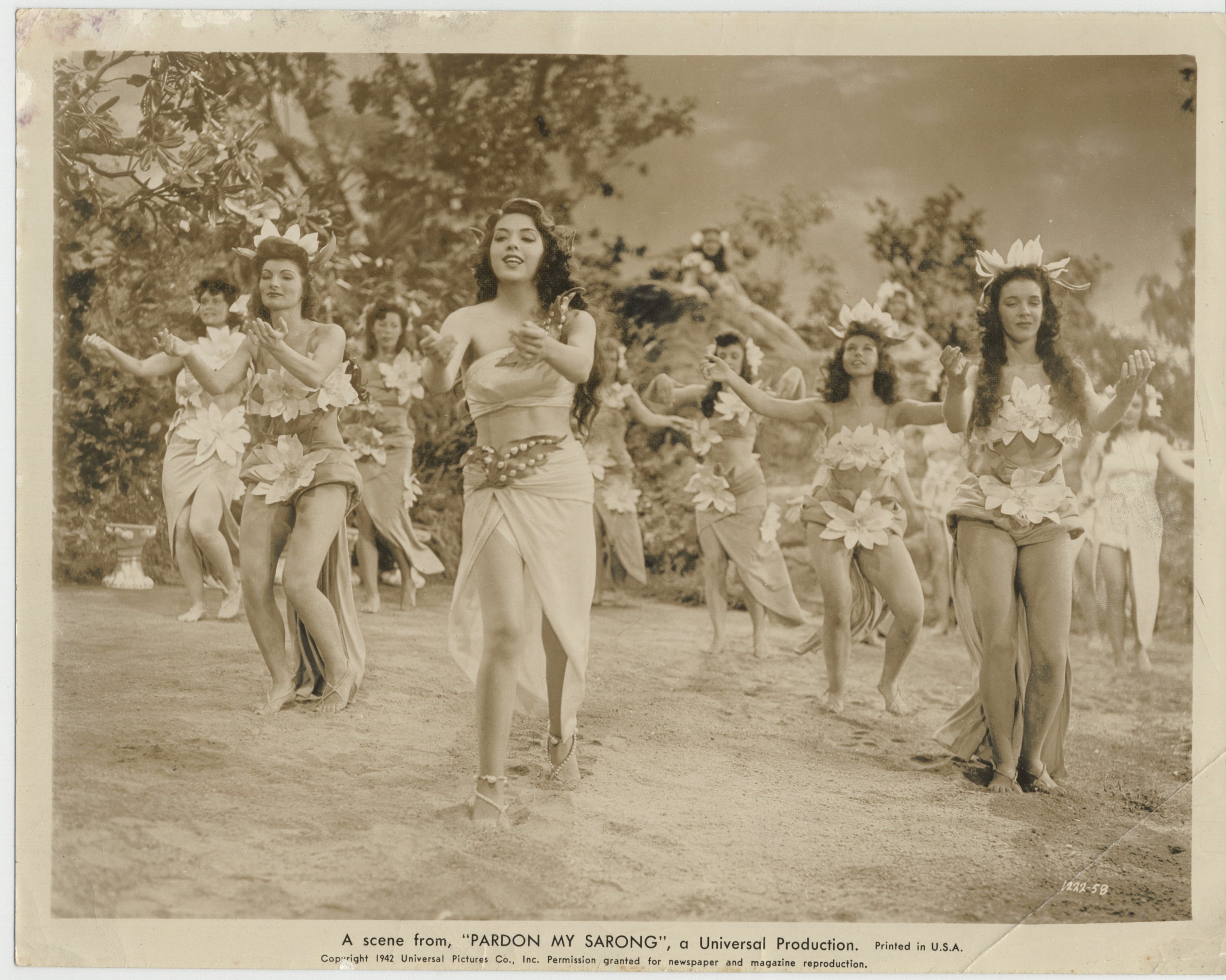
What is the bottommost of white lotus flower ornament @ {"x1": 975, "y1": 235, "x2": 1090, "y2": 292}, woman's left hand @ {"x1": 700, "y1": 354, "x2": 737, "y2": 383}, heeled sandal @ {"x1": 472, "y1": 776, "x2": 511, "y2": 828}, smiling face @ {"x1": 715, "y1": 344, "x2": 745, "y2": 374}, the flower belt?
heeled sandal @ {"x1": 472, "y1": 776, "x2": 511, "y2": 828}

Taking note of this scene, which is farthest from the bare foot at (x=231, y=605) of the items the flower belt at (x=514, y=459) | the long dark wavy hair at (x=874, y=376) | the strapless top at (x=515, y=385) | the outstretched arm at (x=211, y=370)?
the long dark wavy hair at (x=874, y=376)

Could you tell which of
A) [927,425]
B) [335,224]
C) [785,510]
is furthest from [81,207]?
[927,425]

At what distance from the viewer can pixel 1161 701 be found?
5.05 meters

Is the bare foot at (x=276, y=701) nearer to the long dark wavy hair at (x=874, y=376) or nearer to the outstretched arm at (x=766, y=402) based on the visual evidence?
the outstretched arm at (x=766, y=402)

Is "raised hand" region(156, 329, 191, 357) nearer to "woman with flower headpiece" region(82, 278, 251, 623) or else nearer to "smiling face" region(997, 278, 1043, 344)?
"woman with flower headpiece" region(82, 278, 251, 623)

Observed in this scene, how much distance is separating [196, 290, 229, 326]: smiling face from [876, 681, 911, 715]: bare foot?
326cm

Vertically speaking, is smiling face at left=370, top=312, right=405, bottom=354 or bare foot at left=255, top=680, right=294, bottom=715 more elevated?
smiling face at left=370, top=312, right=405, bottom=354

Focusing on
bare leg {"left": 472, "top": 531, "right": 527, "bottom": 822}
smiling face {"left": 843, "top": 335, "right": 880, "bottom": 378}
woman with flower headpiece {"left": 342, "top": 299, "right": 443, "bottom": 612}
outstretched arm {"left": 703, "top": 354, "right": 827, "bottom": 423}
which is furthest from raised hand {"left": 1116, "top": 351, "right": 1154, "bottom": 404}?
woman with flower headpiece {"left": 342, "top": 299, "right": 443, "bottom": 612}

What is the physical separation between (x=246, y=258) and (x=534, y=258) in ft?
4.10

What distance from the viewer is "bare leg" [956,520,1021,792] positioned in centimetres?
488

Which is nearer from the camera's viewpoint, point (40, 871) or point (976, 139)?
point (40, 871)

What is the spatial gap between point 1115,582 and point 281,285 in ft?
12.6

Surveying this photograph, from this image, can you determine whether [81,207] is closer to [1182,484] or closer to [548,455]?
[548,455]

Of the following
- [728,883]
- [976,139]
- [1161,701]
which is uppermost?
[976,139]
